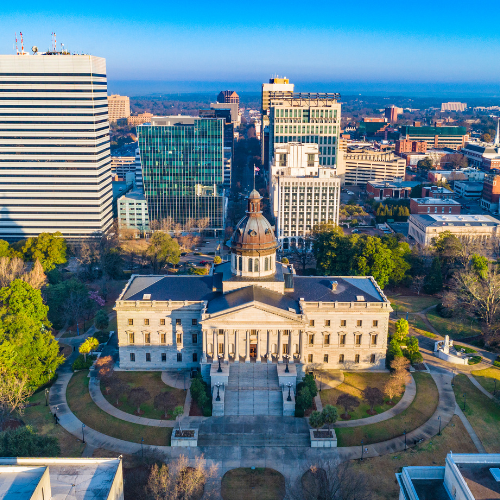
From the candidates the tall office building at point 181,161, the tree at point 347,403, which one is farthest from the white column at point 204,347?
the tall office building at point 181,161

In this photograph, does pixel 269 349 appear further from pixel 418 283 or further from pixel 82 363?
pixel 418 283

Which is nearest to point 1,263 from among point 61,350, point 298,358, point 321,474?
point 61,350

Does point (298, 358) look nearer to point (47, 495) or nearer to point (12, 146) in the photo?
point (47, 495)

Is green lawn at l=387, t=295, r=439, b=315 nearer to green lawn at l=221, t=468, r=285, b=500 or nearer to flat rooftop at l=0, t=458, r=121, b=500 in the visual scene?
green lawn at l=221, t=468, r=285, b=500

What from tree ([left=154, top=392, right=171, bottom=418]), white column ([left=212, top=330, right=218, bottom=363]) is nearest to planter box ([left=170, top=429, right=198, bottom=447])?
tree ([left=154, top=392, right=171, bottom=418])

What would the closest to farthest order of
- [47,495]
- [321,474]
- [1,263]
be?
[47,495], [321,474], [1,263]

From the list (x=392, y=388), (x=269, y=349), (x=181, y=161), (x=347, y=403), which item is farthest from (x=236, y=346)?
(x=181, y=161)

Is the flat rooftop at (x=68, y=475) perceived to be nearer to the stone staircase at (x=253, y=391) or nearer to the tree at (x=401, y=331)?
the stone staircase at (x=253, y=391)
